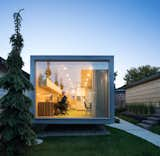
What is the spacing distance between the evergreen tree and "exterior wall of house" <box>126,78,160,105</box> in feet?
29.8

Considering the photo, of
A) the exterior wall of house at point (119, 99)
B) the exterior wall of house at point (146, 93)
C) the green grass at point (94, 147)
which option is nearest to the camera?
the green grass at point (94, 147)

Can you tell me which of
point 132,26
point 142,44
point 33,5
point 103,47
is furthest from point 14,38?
point 142,44

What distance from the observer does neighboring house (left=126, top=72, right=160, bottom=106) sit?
12734mm

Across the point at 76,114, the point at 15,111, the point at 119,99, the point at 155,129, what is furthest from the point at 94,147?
the point at 119,99

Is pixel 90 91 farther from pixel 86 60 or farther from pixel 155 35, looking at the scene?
pixel 155 35

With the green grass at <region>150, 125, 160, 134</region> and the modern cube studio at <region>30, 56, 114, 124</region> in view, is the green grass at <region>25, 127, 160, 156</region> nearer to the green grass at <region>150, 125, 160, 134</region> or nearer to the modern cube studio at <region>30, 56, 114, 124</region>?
the modern cube studio at <region>30, 56, 114, 124</region>

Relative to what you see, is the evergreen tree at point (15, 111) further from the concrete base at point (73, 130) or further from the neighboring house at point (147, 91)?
the neighboring house at point (147, 91)

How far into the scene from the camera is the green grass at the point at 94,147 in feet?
19.1

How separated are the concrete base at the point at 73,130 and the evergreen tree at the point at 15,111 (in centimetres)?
290

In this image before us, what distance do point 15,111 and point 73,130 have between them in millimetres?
4077

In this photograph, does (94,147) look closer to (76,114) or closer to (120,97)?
(76,114)

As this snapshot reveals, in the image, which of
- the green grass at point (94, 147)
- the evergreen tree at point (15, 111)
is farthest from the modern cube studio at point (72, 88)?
the evergreen tree at point (15, 111)

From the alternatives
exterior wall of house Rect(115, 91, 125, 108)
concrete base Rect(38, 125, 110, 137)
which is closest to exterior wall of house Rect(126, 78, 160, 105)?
exterior wall of house Rect(115, 91, 125, 108)

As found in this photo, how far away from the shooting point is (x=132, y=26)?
12555 mm
